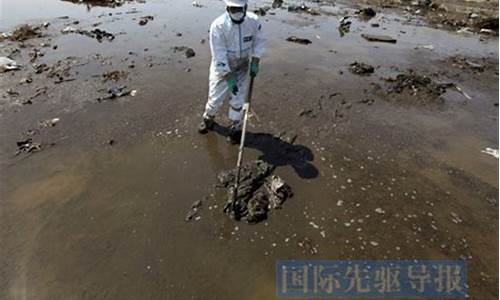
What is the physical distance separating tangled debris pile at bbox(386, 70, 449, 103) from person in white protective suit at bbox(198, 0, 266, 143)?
11.2ft

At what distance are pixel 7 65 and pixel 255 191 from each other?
21.5 feet

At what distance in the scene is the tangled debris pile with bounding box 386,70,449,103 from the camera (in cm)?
710

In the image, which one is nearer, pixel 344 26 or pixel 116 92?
pixel 116 92

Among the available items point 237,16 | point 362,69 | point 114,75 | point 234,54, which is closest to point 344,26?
point 362,69

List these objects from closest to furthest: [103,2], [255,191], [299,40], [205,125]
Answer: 1. [255,191]
2. [205,125]
3. [299,40]
4. [103,2]

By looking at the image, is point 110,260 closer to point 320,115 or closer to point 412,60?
point 320,115

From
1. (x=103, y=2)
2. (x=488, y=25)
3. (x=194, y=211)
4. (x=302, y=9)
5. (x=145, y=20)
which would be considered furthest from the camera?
(x=103, y=2)

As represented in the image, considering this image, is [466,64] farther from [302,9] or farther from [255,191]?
[255,191]

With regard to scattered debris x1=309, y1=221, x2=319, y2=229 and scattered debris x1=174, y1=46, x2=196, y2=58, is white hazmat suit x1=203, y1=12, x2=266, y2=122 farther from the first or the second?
scattered debris x1=174, y1=46, x2=196, y2=58

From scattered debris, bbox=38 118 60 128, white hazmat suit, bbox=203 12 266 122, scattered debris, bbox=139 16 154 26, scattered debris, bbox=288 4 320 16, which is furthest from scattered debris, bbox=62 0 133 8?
white hazmat suit, bbox=203 12 266 122

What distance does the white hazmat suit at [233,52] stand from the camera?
15.8ft

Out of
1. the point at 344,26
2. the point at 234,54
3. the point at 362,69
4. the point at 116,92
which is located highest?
the point at 234,54

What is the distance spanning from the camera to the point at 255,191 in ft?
14.8

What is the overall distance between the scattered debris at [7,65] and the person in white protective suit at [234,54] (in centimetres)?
498
